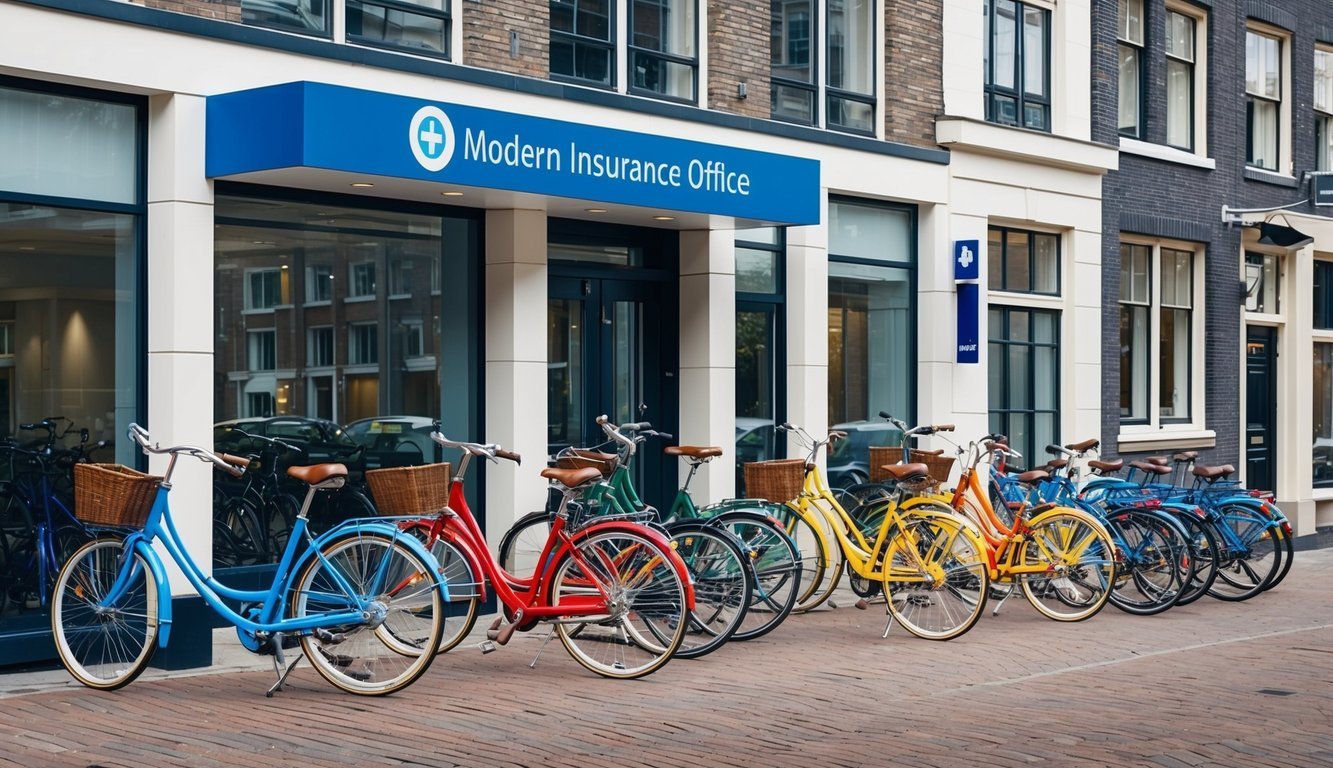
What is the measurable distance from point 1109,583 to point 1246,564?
243 centimetres

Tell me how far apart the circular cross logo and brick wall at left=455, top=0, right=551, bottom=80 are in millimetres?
1483

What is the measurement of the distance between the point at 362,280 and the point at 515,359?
1247 millimetres

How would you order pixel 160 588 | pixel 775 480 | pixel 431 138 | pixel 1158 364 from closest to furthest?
pixel 160 588
pixel 431 138
pixel 775 480
pixel 1158 364

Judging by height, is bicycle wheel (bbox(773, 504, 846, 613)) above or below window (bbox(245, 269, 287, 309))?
below

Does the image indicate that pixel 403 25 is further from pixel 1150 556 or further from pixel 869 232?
pixel 1150 556

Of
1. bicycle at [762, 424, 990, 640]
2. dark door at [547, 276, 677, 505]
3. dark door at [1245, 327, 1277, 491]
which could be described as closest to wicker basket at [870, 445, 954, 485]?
bicycle at [762, 424, 990, 640]

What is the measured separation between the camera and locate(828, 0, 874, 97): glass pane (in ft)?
47.2

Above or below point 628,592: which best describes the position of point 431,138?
above

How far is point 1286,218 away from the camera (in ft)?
64.0

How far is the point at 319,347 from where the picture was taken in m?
10.8

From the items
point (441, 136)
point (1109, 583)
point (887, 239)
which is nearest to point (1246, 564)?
point (1109, 583)

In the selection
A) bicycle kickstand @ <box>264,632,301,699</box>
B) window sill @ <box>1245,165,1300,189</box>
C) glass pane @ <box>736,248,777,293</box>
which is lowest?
bicycle kickstand @ <box>264,632,301,699</box>

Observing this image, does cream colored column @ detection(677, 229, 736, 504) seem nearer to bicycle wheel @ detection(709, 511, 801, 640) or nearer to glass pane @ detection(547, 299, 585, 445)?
glass pane @ detection(547, 299, 585, 445)

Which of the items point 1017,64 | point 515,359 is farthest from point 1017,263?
point 515,359
